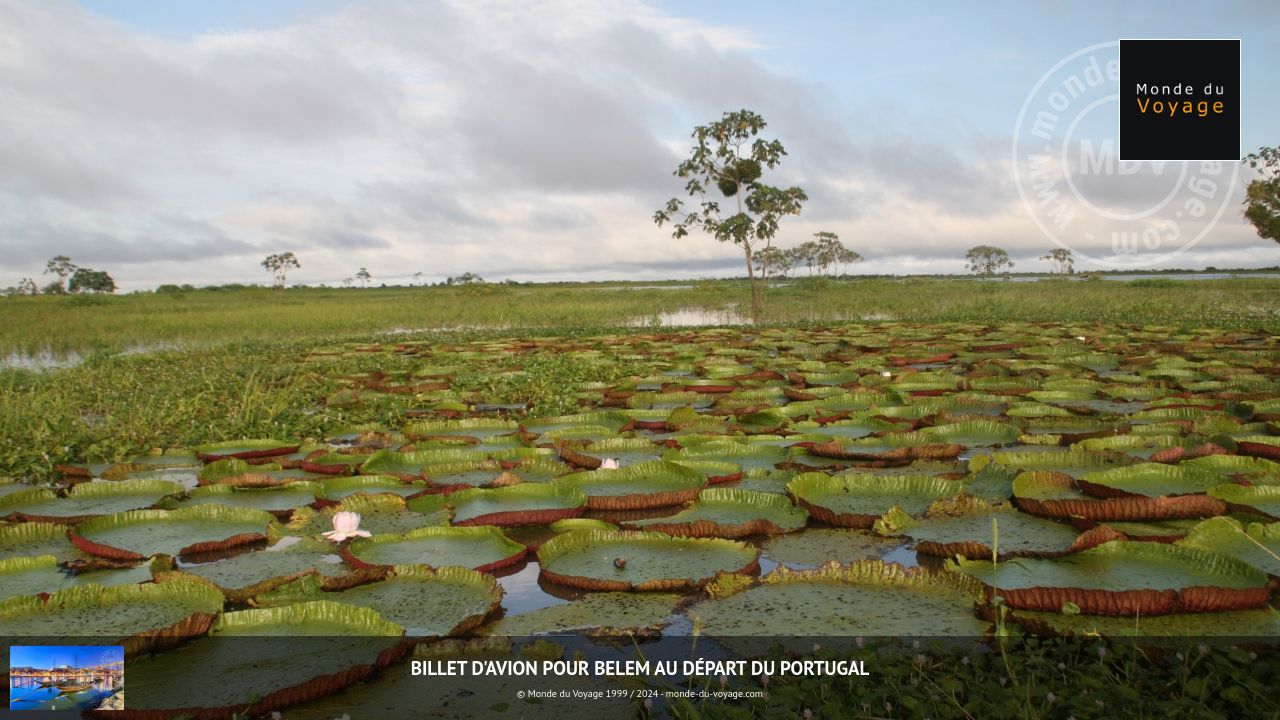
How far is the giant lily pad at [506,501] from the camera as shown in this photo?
3680 mm

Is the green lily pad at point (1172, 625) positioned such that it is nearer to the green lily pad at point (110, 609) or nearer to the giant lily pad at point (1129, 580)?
the giant lily pad at point (1129, 580)

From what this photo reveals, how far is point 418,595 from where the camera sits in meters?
2.72

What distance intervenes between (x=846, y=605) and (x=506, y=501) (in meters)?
1.89

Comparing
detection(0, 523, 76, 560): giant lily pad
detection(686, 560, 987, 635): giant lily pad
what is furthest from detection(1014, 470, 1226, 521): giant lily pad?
detection(0, 523, 76, 560): giant lily pad

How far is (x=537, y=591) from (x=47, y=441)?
4685 millimetres

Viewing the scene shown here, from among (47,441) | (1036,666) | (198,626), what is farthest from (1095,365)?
(47,441)

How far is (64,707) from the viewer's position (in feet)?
6.86

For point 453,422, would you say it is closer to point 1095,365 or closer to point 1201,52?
point 1095,365

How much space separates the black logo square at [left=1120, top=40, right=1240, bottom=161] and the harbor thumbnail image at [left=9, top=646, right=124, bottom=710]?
12944mm

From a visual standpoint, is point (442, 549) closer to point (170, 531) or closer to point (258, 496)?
point (170, 531)

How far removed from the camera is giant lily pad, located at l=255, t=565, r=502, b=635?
8.29 ft

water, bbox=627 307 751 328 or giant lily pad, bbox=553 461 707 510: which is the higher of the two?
water, bbox=627 307 751 328

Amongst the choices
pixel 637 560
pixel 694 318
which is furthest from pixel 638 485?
pixel 694 318

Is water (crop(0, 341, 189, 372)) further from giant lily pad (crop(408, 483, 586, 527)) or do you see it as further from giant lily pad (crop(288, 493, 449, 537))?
giant lily pad (crop(408, 483, 586, 527))
